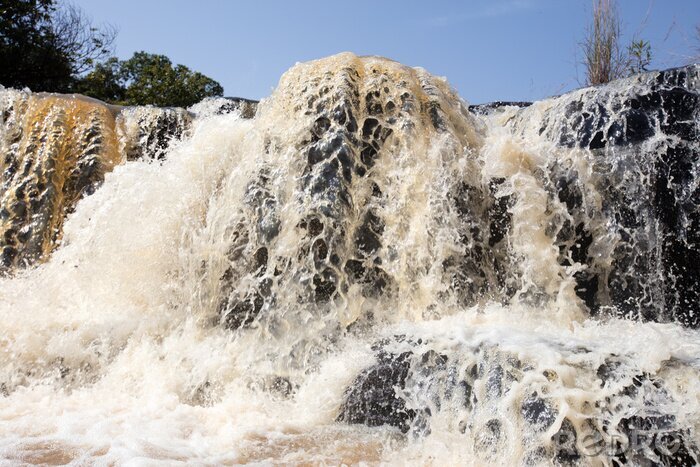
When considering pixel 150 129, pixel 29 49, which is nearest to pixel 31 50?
pixel 29 49

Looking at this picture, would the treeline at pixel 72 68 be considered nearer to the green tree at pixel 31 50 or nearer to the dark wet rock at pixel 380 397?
the green tree at pixel 31 50

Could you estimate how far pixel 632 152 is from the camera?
13.8 feet

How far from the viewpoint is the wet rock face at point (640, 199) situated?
157 inches

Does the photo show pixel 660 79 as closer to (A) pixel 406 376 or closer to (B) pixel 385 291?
(B) pixel 385 291

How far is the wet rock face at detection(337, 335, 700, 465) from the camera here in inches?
88.4

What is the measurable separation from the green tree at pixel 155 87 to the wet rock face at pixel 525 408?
12.5m

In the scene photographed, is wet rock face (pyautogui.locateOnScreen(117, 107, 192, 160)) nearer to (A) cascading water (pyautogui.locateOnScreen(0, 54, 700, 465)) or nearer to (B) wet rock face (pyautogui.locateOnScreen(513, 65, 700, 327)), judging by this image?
(A) cascading water (pyautogui.locateOnScreen(0, 54, 700, 465))

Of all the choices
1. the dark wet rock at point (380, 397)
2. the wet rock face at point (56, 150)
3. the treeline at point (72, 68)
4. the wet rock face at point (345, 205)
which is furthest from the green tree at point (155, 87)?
the dark wet rock at point (380, 397)

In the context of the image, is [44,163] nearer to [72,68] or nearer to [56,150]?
[56,150]

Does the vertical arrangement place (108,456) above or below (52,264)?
below

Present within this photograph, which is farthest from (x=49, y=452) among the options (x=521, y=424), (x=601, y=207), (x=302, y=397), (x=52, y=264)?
(x=601, y=207)

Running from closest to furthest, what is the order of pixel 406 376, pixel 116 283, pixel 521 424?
pixel 521 424 → pixel 406 376 → pixel 116 283

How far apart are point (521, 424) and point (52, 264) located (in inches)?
161

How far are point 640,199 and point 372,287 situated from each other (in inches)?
71.4
